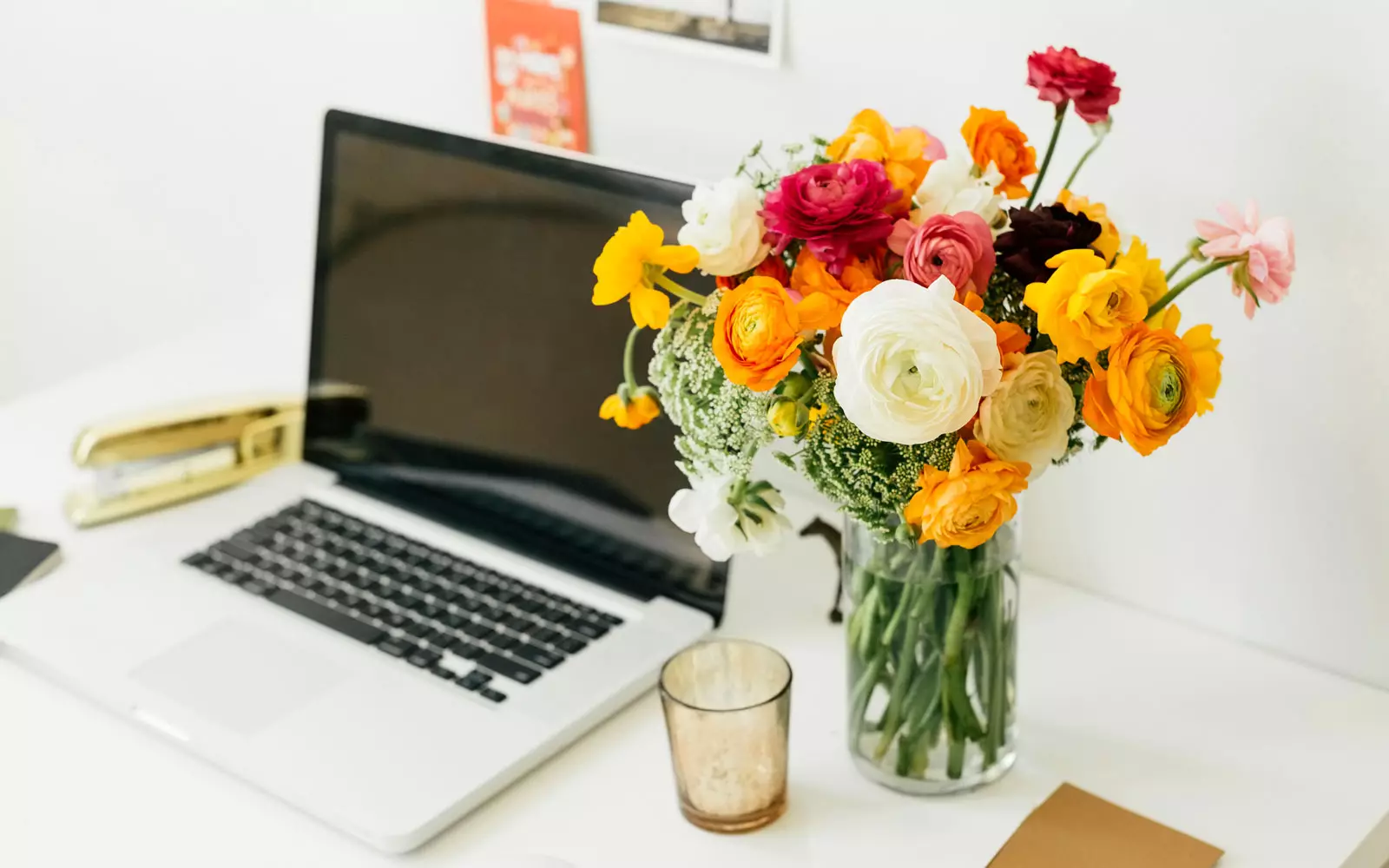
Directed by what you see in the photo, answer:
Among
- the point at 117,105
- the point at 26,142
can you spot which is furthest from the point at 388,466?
the point at 26,142

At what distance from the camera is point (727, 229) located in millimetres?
724

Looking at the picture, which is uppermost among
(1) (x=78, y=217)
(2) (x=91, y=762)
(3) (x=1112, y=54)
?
(3) (x=1112, y=54)

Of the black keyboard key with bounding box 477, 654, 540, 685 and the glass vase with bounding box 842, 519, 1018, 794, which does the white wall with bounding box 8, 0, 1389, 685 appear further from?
the black keyboard key with bounding box 477, 654, 540, 685

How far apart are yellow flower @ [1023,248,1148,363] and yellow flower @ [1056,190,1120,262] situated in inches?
2.5

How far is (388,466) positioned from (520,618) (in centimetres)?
25

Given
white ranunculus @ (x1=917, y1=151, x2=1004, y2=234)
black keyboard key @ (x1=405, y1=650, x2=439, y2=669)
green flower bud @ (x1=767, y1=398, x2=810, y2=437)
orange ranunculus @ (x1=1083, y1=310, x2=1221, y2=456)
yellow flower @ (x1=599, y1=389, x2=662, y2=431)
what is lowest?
black keyboard key @ (x1=405, y1=650, x2=439, y2=669)

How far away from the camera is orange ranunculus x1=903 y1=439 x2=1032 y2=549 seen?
2.23ft

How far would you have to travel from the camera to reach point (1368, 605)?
3.07 feet

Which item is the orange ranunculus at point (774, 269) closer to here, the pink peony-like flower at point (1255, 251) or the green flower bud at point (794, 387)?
the green flower bud at point (794, 387)

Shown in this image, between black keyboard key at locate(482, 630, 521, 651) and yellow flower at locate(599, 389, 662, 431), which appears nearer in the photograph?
yellow flower at locate(599, 389, 662, 431)

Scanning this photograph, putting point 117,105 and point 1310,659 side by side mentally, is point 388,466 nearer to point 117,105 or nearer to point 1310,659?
point 1310,659

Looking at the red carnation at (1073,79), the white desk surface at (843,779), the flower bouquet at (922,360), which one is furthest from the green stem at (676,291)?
the white desk surface at (843,779)

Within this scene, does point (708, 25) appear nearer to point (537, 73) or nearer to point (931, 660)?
point (537, 73)

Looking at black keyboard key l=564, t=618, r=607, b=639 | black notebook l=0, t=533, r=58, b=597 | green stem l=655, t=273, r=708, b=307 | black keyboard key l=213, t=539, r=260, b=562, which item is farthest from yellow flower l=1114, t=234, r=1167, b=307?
black notebook l=0, t=533, r=58, b=597
